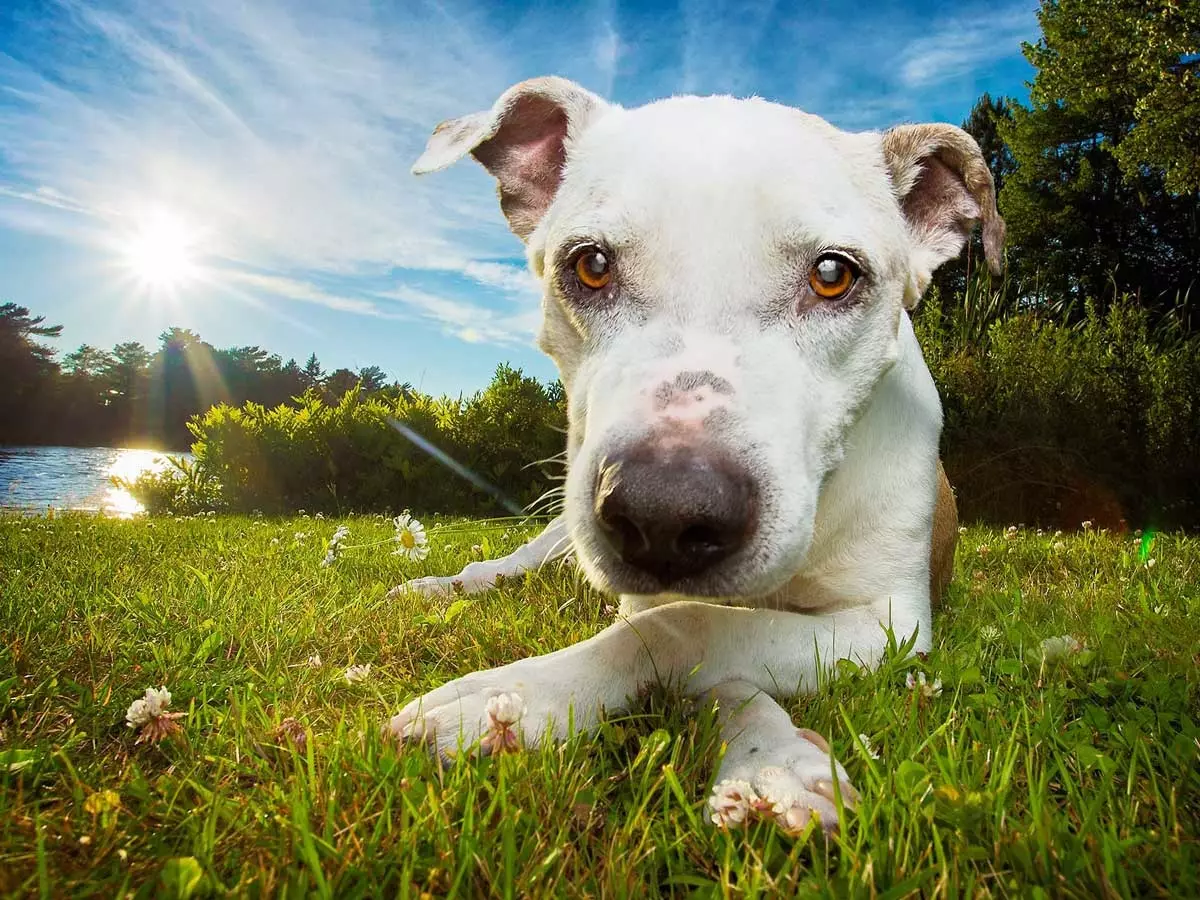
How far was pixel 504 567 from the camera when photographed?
4.76m

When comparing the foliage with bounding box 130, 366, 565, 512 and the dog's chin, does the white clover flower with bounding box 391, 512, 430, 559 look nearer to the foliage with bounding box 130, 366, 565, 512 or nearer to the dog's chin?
the dog's chin

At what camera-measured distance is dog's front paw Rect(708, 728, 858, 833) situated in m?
1.69

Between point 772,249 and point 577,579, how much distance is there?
223 cm

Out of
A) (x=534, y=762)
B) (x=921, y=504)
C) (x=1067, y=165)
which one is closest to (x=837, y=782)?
Answer: (x=534, y=762)

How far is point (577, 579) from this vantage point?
14.0 feet

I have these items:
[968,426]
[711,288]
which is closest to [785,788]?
[711,288]

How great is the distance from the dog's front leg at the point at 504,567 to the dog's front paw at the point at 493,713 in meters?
2.04

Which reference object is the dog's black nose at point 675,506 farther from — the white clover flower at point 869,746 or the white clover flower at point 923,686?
the white clover flower at point 923,686

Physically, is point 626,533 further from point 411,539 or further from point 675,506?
point 411,539

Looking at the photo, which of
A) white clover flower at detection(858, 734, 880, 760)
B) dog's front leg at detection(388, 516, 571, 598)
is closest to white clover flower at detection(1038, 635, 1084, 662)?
white clover flower at detection(858, 734, 880, 760)

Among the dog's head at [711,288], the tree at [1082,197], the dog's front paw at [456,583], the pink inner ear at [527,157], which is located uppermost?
the tree at [1082,197]

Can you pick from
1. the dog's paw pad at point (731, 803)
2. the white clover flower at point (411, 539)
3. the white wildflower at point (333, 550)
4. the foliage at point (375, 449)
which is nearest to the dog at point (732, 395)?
the dog's paw pad at point (731, 803)

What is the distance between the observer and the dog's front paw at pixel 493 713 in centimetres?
200

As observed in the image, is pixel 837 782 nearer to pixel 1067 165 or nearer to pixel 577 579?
pixel 577 579
